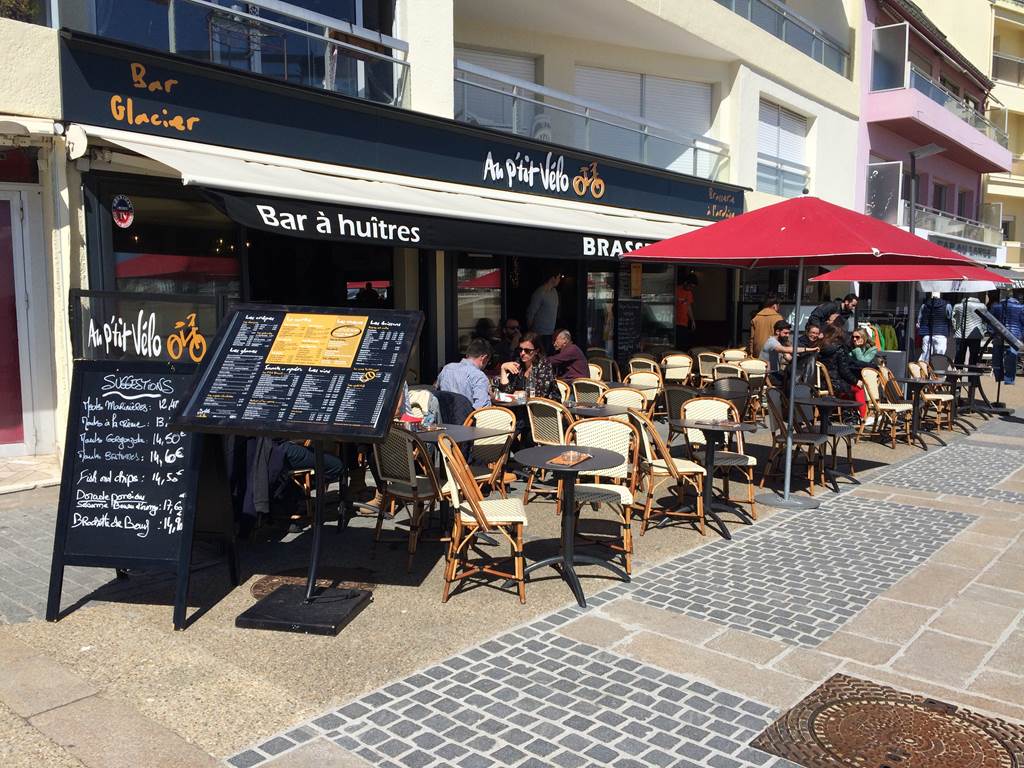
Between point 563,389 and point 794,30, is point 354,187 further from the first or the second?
point 794,30

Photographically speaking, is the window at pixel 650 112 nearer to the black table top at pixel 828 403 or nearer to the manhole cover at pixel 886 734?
the black table top at pixel 828 403

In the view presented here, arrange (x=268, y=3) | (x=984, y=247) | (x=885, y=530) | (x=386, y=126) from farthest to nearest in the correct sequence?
(x=984, y=247) → (x=386, y=126) → (x=268, y=3) → (x=885, y=530)

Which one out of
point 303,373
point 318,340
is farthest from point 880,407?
point 303,373

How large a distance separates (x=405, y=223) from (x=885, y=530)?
474 cm

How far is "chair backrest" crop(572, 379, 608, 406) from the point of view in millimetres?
8750

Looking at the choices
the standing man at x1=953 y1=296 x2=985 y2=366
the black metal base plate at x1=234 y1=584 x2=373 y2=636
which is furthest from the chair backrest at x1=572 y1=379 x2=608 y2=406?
the standing man at x1=953 y1=296 x2=985 y2=366

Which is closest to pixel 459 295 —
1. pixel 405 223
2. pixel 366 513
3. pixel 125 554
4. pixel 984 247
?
pixel 405 223

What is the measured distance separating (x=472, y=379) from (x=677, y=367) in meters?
6.16

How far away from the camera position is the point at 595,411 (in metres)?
7.73

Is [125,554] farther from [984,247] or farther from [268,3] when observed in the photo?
[984,247]

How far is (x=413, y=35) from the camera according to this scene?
9469 millimetres

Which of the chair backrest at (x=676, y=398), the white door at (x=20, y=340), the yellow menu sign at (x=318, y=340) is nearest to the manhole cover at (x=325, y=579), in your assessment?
the yellow menu sign at (x=318, y=340)

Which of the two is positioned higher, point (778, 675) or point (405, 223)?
point (405, 223)

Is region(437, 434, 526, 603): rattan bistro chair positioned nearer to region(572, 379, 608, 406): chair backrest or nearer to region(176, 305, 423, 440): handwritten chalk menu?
region(176, 305, 423, 440): handwritten chalk menu
